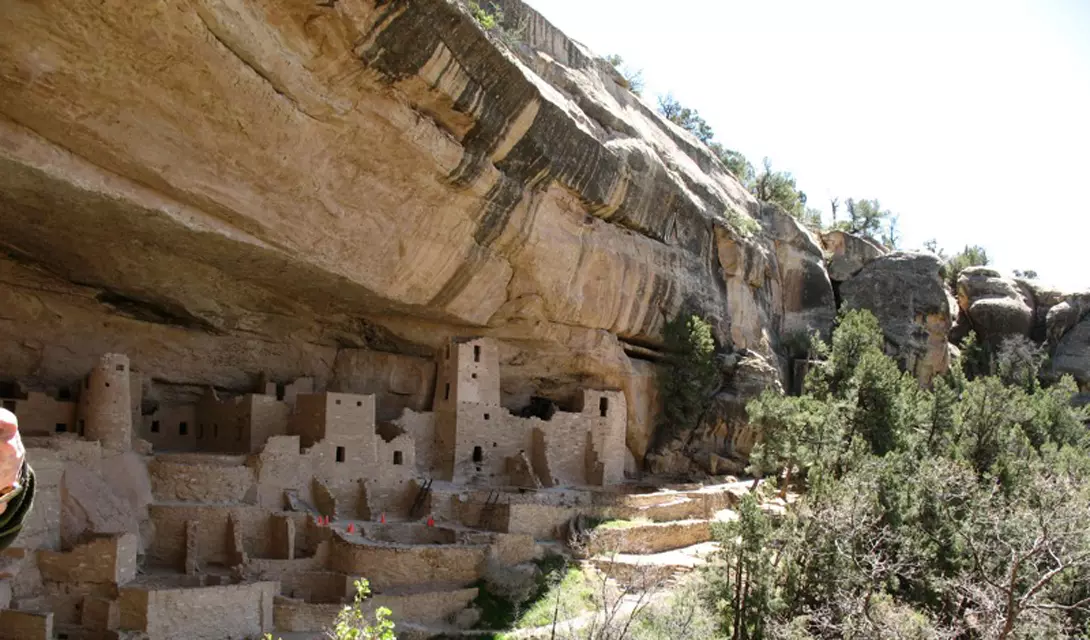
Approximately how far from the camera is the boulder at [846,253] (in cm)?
3928

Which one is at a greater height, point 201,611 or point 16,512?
point 16,512

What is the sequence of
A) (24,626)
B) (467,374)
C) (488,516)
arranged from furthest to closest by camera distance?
(467,374), (488,516), (24,626)

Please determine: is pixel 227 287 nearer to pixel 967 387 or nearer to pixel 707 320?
pixel 707 320

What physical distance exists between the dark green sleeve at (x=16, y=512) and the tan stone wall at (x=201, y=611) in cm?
1383

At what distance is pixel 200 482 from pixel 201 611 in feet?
10.3

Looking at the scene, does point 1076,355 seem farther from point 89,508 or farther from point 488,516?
point 89,508

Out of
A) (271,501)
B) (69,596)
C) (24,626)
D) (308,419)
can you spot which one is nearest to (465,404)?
(308,419)

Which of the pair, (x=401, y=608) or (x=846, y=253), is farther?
(x=846, y=253)

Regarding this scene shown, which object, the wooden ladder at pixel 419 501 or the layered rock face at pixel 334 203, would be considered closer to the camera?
the layered rock face at pixel 334 203

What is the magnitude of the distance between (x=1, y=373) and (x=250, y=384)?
5321 millimetres

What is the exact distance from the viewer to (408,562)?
758 inches

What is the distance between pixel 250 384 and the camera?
24.4 metres

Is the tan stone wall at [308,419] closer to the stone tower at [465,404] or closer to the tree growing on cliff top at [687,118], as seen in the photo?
the stone tower at [465,404]

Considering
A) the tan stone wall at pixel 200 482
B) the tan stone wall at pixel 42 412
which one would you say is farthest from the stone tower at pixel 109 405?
the tan stone wall at pixel 200 482
